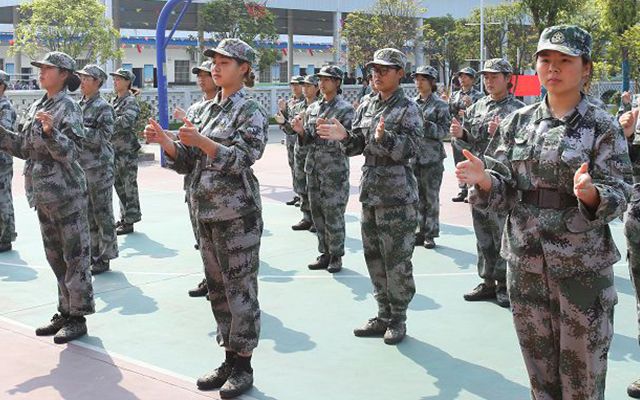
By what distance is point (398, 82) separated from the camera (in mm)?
5793

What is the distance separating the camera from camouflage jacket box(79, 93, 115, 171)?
26.5 feet

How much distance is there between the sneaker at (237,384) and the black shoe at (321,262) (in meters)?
3.16

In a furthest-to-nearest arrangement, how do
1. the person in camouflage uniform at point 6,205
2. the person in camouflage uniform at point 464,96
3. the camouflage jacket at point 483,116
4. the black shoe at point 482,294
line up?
the person in camouflage uniform at point 464,96 < the person in camouflage uniform at point 6,205 < the camouflage jacket at point 483,116 < the black shoe at point 482,294

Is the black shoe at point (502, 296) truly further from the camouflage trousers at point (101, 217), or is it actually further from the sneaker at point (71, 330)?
the camouflage trousers at point (101, 217)

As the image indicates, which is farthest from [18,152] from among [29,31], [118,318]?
[29,31]

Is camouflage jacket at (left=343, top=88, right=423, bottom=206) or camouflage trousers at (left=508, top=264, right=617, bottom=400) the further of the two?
camouflage jacket at (left=343, top=88, right=423, bottom=206)

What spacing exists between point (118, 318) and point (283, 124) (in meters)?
2.74

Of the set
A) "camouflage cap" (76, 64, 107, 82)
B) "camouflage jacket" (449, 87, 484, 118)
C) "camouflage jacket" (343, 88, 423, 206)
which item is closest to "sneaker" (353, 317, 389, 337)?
"camouflage jacket" (343, 88, 423, 206)

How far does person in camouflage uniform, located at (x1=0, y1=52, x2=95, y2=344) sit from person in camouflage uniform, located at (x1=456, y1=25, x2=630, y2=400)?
3.25 metres

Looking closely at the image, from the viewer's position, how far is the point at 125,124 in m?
9.39

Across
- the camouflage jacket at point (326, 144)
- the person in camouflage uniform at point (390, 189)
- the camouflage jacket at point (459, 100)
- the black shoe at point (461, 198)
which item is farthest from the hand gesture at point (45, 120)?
the black shoe at point (461, 198)

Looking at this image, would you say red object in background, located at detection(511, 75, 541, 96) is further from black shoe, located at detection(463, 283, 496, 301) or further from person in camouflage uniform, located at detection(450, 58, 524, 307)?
black shoe, located at detection(463, 283, 496, 301)

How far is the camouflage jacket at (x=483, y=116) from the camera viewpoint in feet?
24.0

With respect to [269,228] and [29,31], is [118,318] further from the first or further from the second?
[29,31]
